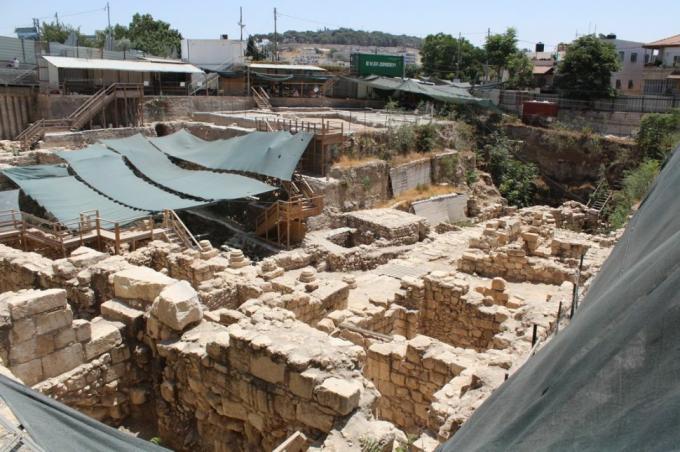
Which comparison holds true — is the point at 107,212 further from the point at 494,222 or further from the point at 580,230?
the point at 580,230

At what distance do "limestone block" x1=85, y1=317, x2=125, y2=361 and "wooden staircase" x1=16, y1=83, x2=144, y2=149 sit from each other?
66.3ft

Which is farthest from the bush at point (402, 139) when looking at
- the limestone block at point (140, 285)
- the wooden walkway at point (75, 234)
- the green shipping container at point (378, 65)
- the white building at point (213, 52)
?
the limestone block at point (140, 285)

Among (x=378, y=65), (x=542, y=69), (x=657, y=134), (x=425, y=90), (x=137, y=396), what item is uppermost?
(x=542, y=69)

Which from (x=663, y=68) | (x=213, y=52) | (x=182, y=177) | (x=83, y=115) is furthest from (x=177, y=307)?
(x=663, y=68)

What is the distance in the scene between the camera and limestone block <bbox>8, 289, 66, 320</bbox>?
6.07 meters

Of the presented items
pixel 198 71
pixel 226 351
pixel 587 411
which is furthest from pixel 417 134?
pixel 587 411

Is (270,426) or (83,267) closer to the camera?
(270,426)

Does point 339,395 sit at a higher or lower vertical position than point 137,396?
higher

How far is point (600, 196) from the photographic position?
2738 centimetres

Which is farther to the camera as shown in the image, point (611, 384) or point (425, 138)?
point (425, 138)

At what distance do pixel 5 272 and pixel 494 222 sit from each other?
12.9 metres

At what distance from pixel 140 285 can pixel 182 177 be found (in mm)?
12948

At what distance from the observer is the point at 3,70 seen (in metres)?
28.2

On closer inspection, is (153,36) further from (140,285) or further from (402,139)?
(140,285)
